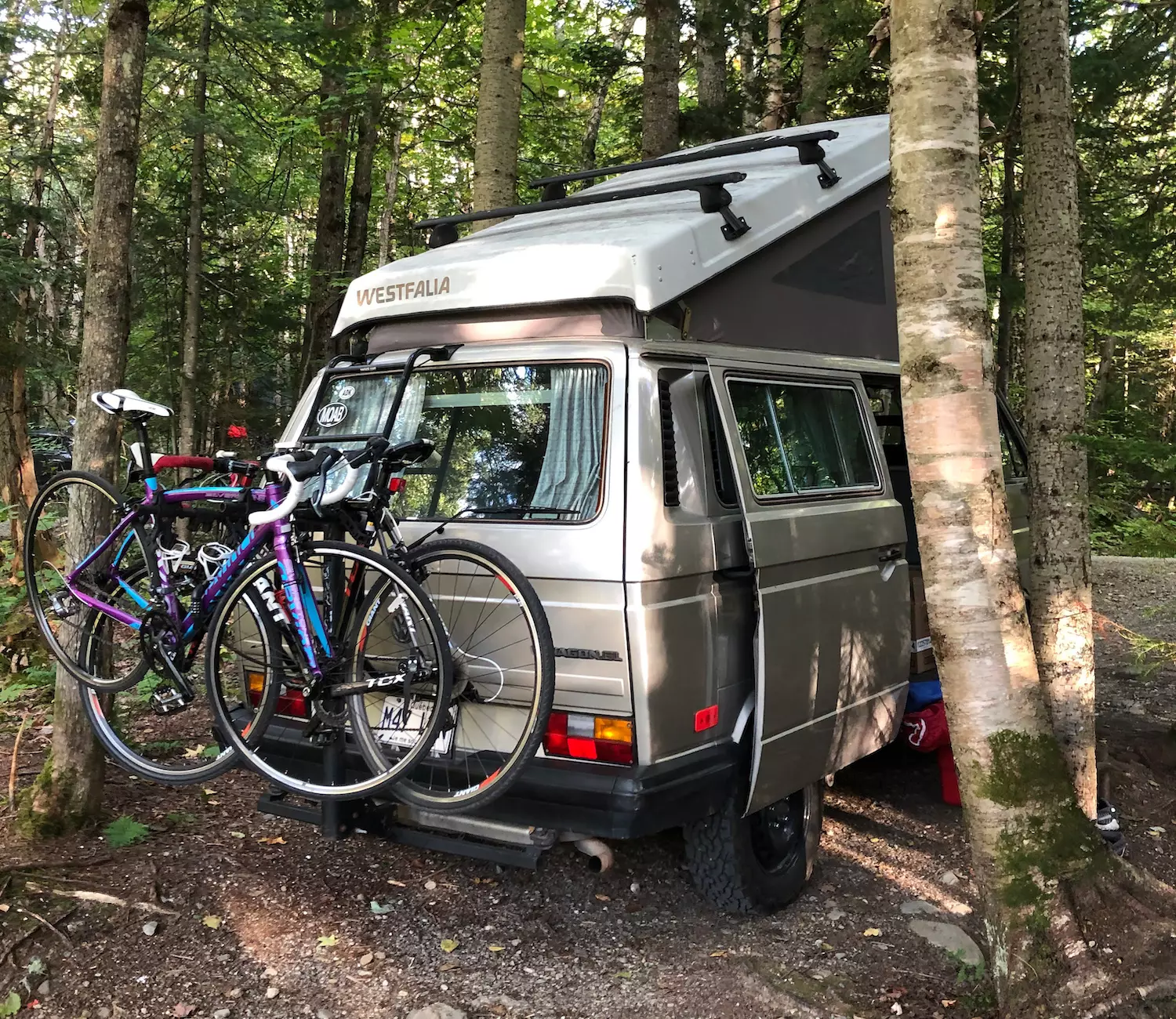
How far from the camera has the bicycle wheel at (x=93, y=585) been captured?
13.1 feet

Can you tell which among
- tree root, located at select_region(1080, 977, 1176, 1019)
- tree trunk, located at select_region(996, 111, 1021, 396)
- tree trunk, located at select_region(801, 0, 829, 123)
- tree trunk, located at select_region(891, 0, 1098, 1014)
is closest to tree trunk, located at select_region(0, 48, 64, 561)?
tree trunk, located at select_region(801, 0, 829, 123)

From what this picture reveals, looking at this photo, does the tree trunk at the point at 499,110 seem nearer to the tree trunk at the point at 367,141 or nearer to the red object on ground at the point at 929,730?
the tree trunk at the point at 367,141

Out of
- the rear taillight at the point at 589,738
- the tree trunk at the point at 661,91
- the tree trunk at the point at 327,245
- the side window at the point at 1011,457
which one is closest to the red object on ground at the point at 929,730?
the side window at the point at 1011,457

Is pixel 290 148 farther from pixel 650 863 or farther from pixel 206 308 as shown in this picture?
pixel 650 863

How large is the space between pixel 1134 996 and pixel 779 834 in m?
1.58

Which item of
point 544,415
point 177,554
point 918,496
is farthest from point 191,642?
point 918,496

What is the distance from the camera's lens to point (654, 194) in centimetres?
443

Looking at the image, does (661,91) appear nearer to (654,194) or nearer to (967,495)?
(654,194)

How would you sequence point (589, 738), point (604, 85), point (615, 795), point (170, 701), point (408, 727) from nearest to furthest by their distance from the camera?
point (615, 795)
point (589, 738)
point (408, 727)
point (170, 701)
point (604, 85)

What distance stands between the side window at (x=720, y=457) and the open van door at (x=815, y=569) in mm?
62

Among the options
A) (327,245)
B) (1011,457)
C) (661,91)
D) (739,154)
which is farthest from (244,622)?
(327,245)

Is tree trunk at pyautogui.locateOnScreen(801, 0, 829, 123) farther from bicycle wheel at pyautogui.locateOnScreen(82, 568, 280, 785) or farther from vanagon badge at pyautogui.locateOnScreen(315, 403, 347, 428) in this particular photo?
bicycle wheel at pyautogui.locateOnScreen(82, 568, 280, 785)

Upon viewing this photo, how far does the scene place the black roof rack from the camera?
→ 4039 millimetres

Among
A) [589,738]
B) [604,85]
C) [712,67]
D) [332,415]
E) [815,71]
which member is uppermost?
[604,85]
